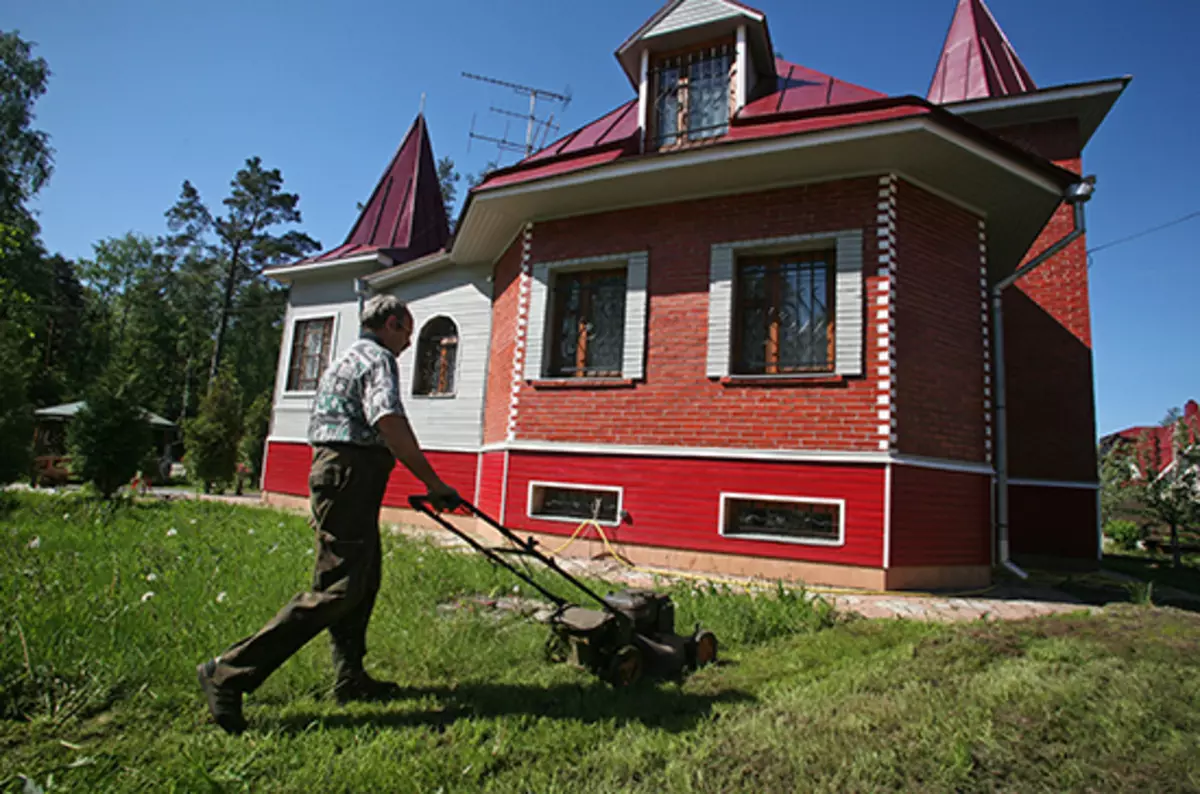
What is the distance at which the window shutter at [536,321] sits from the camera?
30.1 ft

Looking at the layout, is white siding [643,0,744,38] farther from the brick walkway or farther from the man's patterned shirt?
the man's patterned shirt

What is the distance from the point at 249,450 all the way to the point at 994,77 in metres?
23.4

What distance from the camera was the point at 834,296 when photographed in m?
7.82

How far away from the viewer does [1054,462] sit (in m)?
11.2

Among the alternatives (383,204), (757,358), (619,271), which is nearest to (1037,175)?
(757,358)

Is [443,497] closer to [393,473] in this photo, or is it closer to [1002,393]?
[1002,393]

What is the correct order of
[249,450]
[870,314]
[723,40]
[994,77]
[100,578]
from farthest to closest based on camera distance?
[249,450] < [994,77] < [723,40] < [870,314] < [100,578]

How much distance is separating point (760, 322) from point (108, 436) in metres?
11.9

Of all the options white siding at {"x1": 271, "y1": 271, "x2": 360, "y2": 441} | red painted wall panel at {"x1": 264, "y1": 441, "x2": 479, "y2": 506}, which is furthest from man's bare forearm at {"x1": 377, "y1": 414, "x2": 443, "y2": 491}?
white siding at {"x1": 271, "y1": 271, "x2": 360, "y2": 441}

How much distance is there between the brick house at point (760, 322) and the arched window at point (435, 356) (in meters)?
1.42

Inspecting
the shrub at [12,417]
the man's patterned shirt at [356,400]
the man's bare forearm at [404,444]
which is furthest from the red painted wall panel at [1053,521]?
the shrub at [12,417]

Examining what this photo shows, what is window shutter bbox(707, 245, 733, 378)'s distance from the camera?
7.99 meters

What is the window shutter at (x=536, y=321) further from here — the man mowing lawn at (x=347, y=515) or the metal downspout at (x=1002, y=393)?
the metal downspout at (x=1002, y=393)

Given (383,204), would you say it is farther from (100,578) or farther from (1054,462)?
(1054,462)
